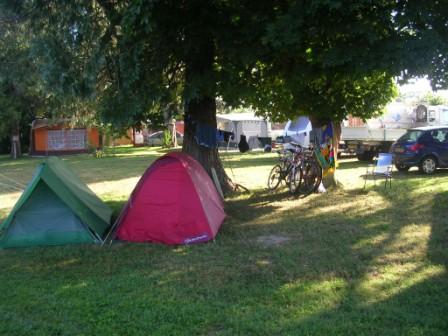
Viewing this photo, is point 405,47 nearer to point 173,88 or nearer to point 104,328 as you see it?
point 173,88

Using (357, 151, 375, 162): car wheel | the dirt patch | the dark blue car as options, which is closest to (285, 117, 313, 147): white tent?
(357, 151, 375, 162): car wheel

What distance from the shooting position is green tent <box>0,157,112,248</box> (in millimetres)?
7301

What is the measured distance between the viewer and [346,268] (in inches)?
230

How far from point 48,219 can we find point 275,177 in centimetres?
632

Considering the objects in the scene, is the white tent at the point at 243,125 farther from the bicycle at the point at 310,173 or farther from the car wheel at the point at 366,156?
the bicycle at the point at 310,173

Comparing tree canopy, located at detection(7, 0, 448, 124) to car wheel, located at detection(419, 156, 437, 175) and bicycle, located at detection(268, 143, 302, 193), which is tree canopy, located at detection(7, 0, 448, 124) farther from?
car wheel, located at detection(419, 156, 437, 175)

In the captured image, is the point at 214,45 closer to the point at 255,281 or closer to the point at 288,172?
the point at 288,172

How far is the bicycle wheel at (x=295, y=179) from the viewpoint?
11.3 metres

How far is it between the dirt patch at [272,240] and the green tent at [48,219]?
2410 millimetres

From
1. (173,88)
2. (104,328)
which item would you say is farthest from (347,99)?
(104,328)

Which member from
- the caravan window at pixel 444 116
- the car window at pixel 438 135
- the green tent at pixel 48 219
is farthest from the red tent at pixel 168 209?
the caravan window at pixel 444 116

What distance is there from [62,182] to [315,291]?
4249 millimetres

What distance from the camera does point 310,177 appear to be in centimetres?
1148

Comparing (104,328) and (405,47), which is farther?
(405,47)
